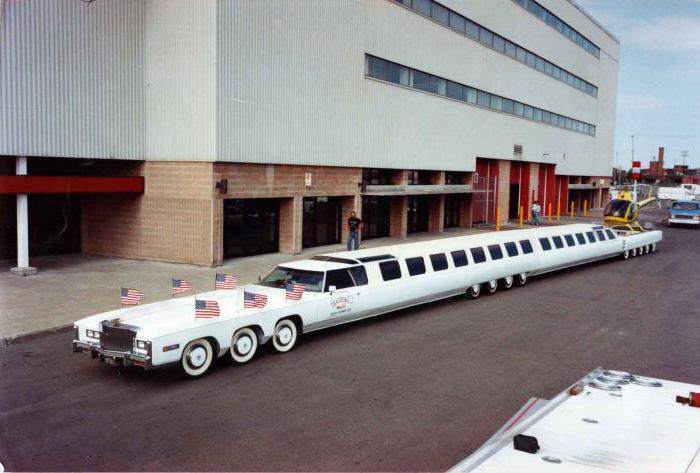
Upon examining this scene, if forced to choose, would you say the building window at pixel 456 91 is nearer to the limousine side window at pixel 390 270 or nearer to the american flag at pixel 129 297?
the limousine side window at pixel 390 270

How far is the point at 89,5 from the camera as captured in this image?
19000 millimetres

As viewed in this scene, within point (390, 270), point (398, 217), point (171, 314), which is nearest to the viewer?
point (171, 314)

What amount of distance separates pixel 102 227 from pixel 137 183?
104 inches

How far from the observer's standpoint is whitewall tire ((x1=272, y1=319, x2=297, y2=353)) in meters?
10.9

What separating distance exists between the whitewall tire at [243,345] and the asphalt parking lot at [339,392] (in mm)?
215

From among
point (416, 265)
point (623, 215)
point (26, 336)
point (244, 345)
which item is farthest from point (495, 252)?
point (623, 215)

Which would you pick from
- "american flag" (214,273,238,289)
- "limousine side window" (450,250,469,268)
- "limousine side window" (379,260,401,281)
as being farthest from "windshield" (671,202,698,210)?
"american flag" (214,273,238,289)

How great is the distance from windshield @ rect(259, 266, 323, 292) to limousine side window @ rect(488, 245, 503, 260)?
263 inches

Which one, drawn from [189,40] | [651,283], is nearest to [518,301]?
[651,283]

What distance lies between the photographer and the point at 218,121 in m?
19.5

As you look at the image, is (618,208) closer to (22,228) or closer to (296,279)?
(296,279)

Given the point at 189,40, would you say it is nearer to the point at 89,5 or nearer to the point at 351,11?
the point at 89,5

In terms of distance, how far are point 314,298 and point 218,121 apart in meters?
9.76

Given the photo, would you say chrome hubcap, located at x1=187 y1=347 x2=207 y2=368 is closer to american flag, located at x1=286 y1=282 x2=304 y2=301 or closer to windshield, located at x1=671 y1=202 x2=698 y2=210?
american flag, located at x1=286 y1=282 x2=304 y2=301
